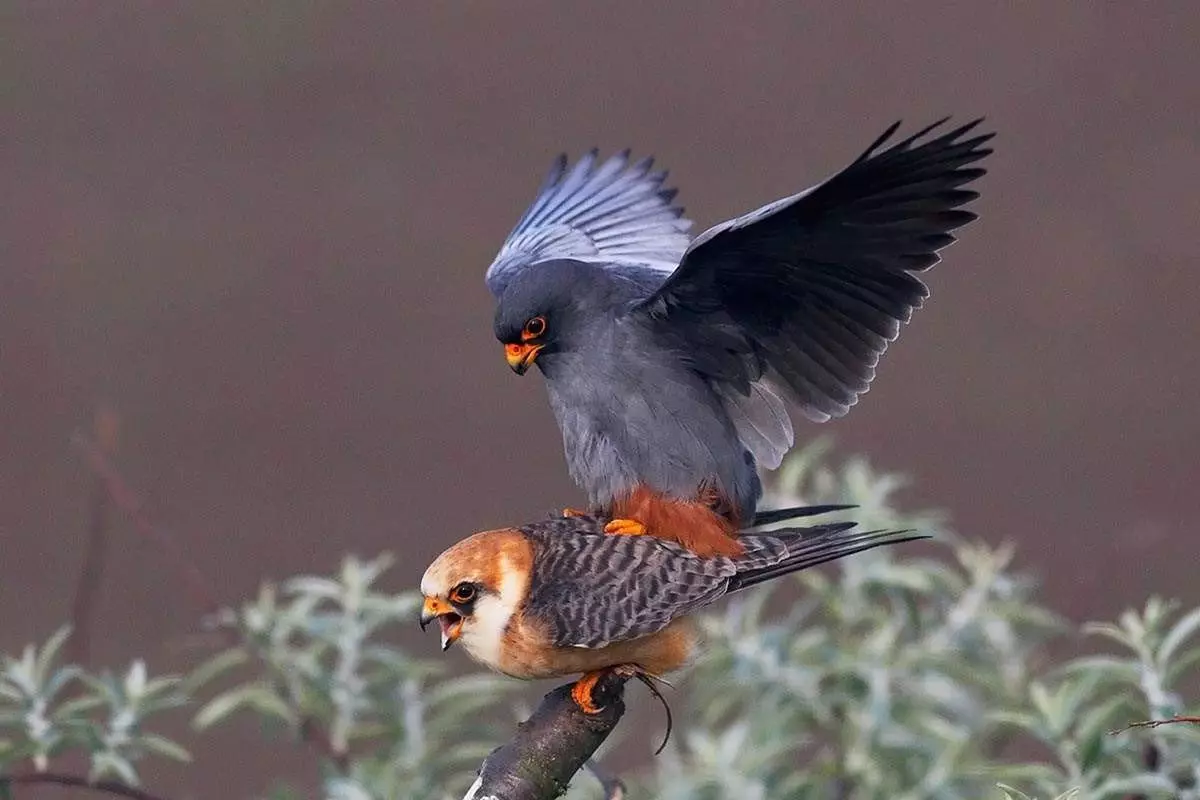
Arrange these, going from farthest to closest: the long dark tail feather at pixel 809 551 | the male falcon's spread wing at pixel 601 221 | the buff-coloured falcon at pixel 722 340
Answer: the male falcon's spread wing at pixel 601 221 → the buff-coloured falcon at pixel 722 340 → the long dark tail feather at pixel 809 551

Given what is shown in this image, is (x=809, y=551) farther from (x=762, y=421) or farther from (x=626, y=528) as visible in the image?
(x=762, y=421)

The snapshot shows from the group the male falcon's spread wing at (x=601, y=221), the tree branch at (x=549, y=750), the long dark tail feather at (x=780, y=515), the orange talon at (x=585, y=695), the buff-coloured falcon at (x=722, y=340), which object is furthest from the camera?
A: the male falcon's spread wing at (x=601, y=221)

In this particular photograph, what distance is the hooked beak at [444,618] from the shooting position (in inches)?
71.7

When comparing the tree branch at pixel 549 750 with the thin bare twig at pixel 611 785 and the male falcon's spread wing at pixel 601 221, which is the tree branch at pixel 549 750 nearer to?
the thin bare twig at pixel 611 785

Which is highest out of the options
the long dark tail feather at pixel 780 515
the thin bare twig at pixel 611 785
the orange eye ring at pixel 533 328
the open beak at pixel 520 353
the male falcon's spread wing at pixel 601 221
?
the male falcon's spread wing at pixel 601 221

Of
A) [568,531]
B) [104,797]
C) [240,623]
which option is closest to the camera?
[568,531]

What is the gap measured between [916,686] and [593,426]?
0.84m

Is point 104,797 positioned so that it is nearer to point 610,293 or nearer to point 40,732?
point 40,732

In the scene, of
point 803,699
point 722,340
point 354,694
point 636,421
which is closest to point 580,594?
point 636,421

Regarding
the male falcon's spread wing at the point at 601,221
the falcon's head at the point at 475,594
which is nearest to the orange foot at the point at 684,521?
the falcon's head at the point at 475,594

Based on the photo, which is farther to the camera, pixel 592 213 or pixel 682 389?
pixel 592 213

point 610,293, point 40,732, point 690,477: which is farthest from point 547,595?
point 40,732

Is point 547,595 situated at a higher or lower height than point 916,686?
lower

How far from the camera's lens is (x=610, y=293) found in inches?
91.7
